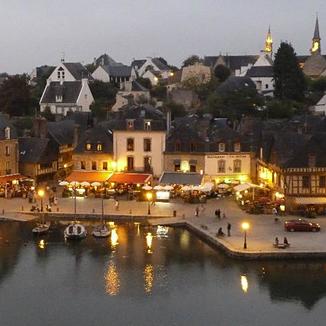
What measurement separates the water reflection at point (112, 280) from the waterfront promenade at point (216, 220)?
6.66m

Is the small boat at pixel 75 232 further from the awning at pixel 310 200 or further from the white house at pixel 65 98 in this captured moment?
the white house at pixel 65 98

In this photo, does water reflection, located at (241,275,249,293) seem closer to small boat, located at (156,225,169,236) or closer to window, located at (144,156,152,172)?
small boat, located at (156,225,169,236)

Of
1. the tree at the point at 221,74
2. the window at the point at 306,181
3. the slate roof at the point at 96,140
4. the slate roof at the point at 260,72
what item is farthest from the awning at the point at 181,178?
the tree at the point at 221,74

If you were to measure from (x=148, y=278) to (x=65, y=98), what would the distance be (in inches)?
2150

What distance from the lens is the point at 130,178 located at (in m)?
58.6

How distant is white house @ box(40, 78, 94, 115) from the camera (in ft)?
287

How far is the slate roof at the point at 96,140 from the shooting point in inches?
2408

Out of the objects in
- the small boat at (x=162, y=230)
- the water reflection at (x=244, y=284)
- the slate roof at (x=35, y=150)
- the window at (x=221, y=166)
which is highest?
the slate roof at (x=35, y=150)

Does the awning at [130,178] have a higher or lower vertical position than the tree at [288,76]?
lower

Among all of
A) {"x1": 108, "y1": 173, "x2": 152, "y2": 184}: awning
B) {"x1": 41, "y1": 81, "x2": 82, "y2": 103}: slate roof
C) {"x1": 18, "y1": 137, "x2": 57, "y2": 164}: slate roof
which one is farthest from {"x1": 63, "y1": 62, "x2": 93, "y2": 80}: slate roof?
{"x1": 108, "y1": 173, "x2": 152, "y2": 184}: awning

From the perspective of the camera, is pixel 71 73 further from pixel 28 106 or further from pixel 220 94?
pixel 220 94

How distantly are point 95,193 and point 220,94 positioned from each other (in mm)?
27057

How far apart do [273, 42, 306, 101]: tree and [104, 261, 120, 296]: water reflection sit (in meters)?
49.2

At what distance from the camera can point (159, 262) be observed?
39594mm
